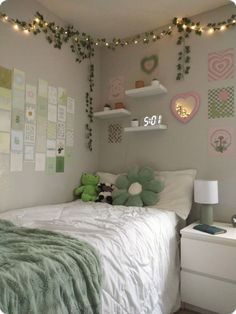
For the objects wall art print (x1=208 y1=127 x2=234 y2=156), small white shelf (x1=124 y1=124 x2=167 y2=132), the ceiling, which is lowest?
wall art print (x1=208 y1=127 x2=234 y2=156)

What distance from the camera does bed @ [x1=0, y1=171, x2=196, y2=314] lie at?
1248 mm

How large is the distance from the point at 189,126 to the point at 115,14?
128cm

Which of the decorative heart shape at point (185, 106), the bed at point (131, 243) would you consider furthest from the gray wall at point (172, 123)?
the bed at point (131, 243)

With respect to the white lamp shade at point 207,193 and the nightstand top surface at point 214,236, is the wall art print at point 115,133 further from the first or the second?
the nightstand top surface at point 214,236

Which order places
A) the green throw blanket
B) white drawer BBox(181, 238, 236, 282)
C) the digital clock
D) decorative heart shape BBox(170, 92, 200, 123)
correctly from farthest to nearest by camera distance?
the digital clock < decorative heart shape BBox(170, 92, 200, 123) < white drawer BBox(181, 238, 236, 282) < the green throw blanket

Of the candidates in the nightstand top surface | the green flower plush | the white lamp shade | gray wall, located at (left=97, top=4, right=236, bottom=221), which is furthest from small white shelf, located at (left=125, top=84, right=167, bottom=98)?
the nightstand top surface

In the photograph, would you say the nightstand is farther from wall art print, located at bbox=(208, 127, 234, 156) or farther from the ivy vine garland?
the ivy vine garland

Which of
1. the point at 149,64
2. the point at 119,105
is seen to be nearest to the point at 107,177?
the point at 119,105

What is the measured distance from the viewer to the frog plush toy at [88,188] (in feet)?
8.35

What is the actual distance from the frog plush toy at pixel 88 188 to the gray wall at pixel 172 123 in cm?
30

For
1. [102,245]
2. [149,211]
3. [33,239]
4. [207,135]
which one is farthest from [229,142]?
[33,239]

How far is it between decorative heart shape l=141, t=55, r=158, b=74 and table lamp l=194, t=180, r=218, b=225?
132 centimetres

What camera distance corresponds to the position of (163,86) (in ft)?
8.29

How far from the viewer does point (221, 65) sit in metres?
2.25
